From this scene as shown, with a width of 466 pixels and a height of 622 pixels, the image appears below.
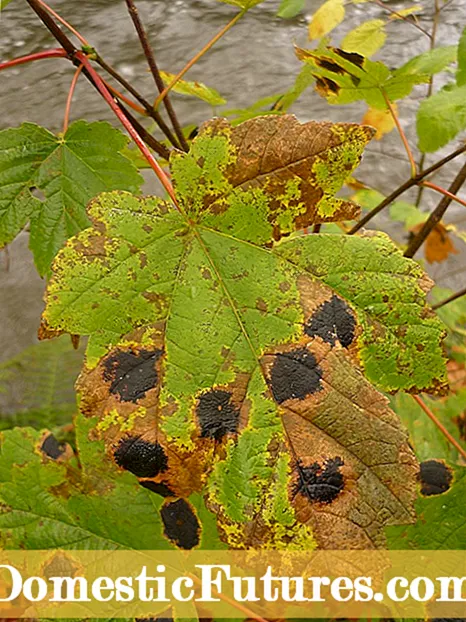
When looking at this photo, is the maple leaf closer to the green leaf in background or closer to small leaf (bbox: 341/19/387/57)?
small leaf (bbox: 341/19/387/57)

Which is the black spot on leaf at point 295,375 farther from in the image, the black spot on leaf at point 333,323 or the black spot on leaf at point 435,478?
the black spot on leaf at point 435,478

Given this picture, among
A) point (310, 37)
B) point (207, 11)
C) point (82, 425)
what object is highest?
point (207, 11)

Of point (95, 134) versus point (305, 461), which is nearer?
point (305, 461)

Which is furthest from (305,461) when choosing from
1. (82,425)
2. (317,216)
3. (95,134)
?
(95,134)

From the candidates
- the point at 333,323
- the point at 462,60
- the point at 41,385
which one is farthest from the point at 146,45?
the point at 41,385

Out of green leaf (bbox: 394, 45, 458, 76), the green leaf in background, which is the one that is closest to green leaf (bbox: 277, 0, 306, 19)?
green leaf (bbox: 394, 45, 458, 76)

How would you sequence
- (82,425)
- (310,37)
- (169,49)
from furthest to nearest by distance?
(169,49) < (310,37) < (82,425)

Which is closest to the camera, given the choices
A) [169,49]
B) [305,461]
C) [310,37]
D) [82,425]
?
[305,461]

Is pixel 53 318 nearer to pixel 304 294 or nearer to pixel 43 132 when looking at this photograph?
pixel 304 294
